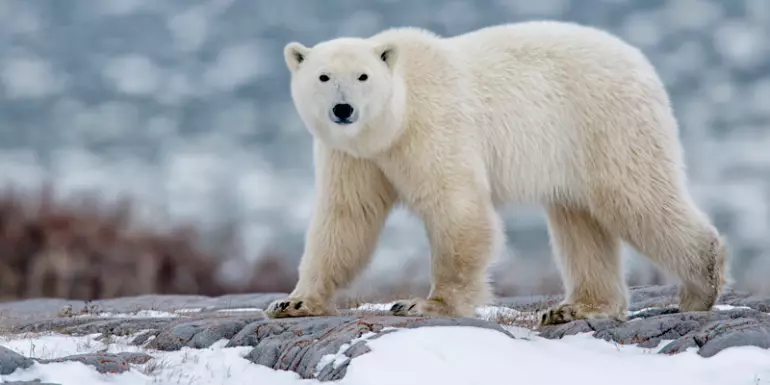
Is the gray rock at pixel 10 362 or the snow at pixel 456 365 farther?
the snow at pixel 456 365

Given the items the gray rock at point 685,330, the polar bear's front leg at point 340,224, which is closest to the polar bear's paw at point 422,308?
the polar bear's front leg at point 340,224

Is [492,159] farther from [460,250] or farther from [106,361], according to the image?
[106,361]

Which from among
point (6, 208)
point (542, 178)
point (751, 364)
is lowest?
point (751, 364)

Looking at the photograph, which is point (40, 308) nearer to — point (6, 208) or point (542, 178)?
point (542, 178)

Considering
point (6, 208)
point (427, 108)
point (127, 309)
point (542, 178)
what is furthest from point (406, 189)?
point (6, 208)

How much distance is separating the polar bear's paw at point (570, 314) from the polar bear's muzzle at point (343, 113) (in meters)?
2.55

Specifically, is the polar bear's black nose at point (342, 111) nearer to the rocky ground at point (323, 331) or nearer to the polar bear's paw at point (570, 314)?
the rocky ground at point (323, 331)

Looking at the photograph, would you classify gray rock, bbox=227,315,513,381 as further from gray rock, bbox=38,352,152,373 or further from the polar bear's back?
the polar bear's back

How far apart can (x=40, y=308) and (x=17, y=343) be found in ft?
19.2

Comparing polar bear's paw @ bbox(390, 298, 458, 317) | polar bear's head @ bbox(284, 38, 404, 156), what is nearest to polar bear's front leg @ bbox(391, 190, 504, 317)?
polar bear's paw @ bbox(390, 298, 458, 317)

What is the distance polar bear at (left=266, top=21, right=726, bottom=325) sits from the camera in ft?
27.9

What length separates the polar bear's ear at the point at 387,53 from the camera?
8516 millimetres

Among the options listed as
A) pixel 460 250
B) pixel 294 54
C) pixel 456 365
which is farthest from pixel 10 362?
Result: pixel 460 250

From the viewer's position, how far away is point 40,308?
13.9 metres
